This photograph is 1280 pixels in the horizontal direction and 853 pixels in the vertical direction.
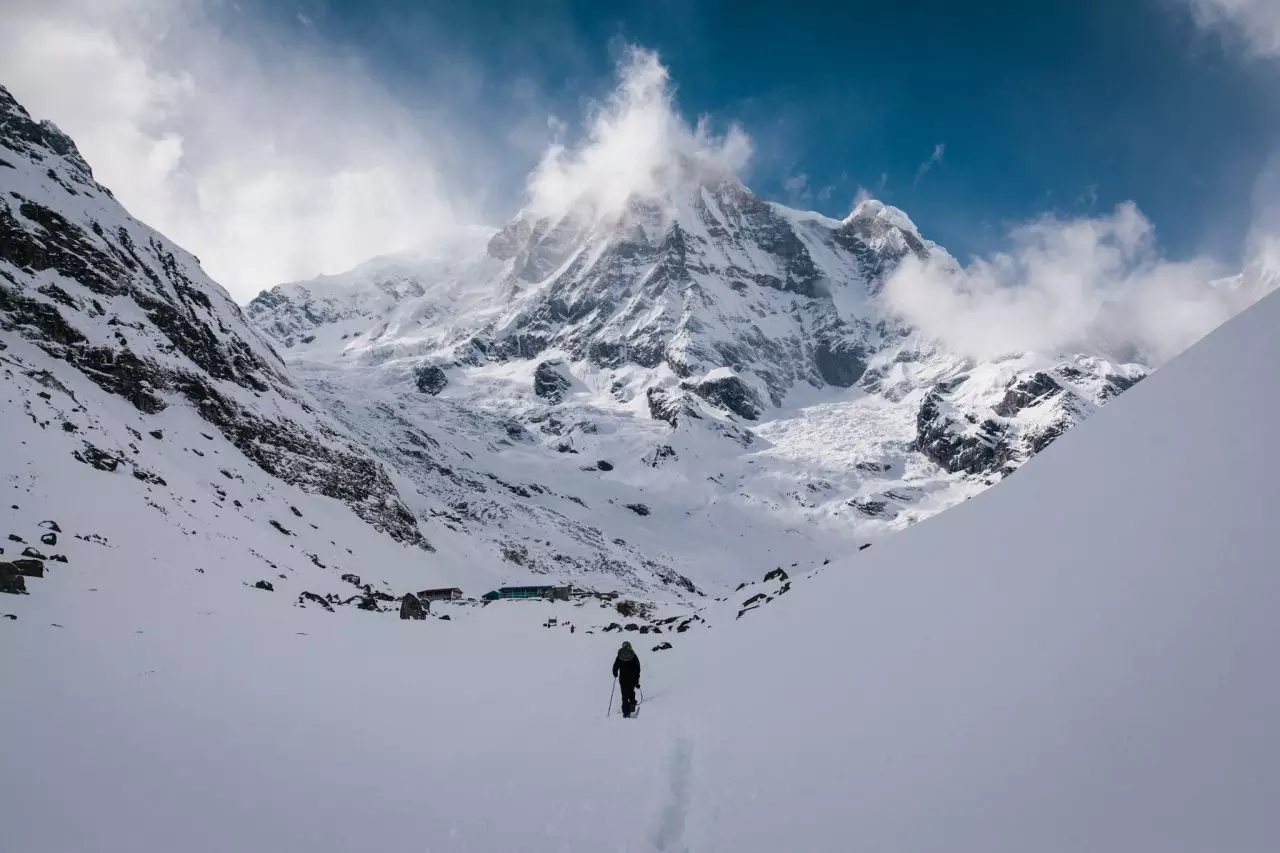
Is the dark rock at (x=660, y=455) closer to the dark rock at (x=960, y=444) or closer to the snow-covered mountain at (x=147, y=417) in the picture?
the dark rock at (x=960, y=444)

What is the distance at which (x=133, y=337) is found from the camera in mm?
47438

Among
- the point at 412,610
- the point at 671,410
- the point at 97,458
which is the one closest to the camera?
the point at 412,610

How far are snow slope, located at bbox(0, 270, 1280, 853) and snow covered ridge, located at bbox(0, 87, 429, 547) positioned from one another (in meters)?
30.5

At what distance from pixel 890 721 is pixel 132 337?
60680mm

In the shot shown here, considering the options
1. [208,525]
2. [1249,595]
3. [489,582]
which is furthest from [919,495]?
[1249,595]

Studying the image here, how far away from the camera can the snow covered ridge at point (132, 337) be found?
4084 cm

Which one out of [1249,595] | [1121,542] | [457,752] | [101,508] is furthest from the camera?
[101,508]

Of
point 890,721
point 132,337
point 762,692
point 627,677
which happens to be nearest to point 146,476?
point 132,337

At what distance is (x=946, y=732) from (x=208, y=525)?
37234 millimetres

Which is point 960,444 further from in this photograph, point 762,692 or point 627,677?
point 762,692

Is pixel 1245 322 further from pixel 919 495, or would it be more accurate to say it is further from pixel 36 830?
pixel 919 495

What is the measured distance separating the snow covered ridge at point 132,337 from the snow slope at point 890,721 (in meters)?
30.5

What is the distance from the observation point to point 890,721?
604 cm

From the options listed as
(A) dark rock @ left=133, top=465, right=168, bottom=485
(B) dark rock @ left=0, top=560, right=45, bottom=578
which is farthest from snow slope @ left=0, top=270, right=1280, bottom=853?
(A) dark rock @ left=133, top=465, right=168, bottom=485
